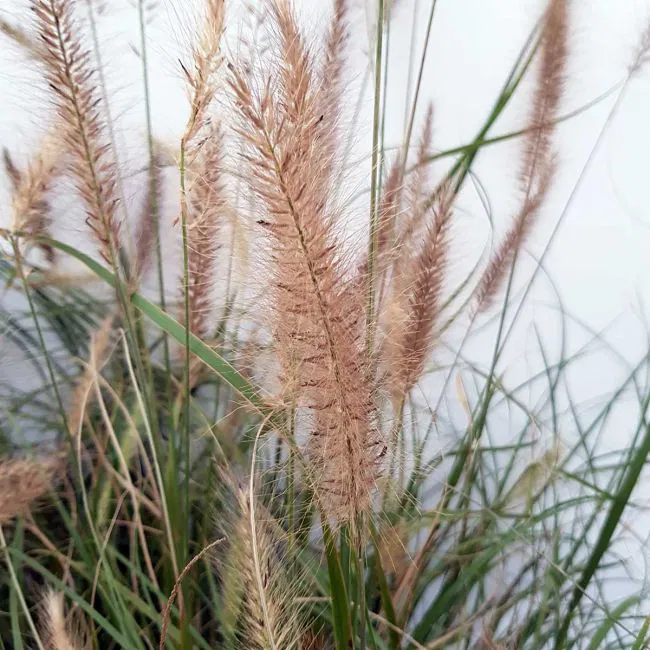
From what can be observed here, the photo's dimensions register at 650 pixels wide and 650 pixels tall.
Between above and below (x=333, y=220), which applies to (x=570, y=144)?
above

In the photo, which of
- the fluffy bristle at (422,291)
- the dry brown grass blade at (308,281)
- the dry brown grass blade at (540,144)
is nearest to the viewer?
the dry brown grass blade at (308,281)

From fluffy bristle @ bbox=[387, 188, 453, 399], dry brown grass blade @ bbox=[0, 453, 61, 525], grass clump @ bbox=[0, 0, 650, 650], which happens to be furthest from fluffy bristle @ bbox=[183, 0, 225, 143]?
dry brown grass blade @ bbox=[0, 453, 61, 525]

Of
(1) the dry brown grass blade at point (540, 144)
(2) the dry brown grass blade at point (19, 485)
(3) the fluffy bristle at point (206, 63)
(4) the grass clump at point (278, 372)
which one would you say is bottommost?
(2) the dry brown grass blade at point (19, 485)

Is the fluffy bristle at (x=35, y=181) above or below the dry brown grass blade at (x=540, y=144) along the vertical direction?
below

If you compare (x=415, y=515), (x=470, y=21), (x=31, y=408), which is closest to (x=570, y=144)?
(x=470, y=21)

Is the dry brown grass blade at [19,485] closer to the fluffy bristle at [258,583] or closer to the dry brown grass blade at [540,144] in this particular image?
the fluffy bristle at [258,583]

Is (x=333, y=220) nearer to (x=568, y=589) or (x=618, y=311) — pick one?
(x=568, y=589)

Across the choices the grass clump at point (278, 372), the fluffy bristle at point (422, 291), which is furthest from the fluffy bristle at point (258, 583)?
the fluffy bristle at point (422, 291)
